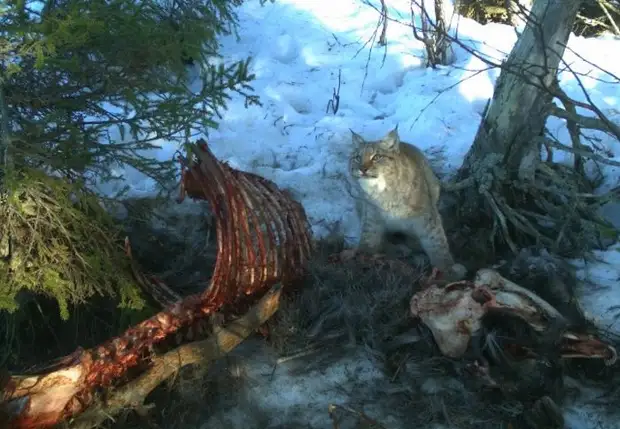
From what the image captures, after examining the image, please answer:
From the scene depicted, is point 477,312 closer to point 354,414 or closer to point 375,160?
point 354,414

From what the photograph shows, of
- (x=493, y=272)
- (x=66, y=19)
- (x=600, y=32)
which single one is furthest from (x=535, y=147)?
(x=600, y=32)

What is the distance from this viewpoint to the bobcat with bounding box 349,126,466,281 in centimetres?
454

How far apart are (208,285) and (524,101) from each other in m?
2.69

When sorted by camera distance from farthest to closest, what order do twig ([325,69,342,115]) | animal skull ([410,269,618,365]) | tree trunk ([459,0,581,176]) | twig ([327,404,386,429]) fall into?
twig ([325,69,342,115])
tree trunk ([459,0,581,176])
animal skull ([410,269,618,365])
twig ([327,404,386,429])

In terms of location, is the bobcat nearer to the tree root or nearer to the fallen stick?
the tree root

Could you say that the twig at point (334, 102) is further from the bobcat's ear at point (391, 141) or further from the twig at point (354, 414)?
the twig at point (354, 414)

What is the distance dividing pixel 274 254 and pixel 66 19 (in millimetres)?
1768

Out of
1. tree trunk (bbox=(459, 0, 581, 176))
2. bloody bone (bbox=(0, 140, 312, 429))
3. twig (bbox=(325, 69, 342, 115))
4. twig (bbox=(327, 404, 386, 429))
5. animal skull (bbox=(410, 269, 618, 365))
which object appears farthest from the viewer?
twig (bbox=(325, 69, 342, 115))

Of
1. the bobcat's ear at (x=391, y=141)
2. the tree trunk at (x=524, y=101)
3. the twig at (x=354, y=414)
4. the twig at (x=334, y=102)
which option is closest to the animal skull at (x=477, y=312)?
the twig at (x=354, y=414)

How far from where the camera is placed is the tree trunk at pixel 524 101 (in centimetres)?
449

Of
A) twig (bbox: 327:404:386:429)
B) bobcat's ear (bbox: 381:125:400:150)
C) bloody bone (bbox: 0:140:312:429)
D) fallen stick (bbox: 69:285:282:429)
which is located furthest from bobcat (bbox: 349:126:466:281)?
A: twig (bbox: 327:404:386:429)

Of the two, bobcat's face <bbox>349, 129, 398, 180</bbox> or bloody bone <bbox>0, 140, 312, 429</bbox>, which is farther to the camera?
bobcat's face <bbox>349, 129, 398, 180</bbox>

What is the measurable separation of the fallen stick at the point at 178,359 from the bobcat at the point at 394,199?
1.11 m

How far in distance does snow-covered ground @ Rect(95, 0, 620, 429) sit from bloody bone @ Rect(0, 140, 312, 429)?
0.73m
